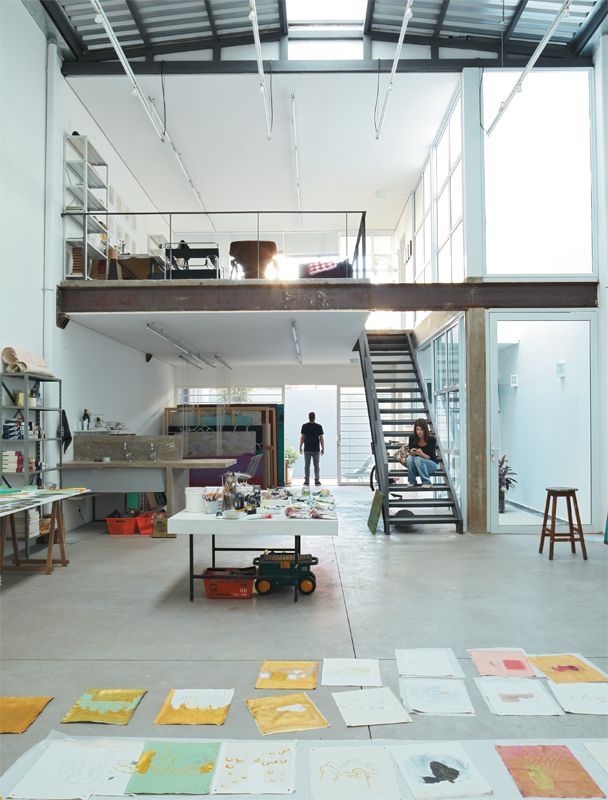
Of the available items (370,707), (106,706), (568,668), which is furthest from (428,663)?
(106,706)

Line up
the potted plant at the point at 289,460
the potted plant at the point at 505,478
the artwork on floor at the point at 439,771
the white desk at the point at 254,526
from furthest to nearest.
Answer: the potted plant at the point at 289,460 < the potted plant at the point at 505,478 < the white desk at the point at 254,526 < the artwork on floor at the point at 439,771

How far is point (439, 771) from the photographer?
277cm

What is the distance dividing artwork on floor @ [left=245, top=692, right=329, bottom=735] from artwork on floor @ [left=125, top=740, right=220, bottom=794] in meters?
0.31

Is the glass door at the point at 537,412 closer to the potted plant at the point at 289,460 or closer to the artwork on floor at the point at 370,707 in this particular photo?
the artwork on floor at the point at 370,707

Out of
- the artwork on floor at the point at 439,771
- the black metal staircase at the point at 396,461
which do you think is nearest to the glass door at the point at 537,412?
the black metal staircase at the point at 396,461

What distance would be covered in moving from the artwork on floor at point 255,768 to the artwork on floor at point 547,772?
98 centimetres

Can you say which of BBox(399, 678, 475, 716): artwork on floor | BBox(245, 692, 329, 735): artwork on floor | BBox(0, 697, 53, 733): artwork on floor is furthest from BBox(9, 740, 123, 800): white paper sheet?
BBox(399, 678, 475, 716): artwork on floor

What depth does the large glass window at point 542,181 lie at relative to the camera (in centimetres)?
875

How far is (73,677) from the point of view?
12.6 feet

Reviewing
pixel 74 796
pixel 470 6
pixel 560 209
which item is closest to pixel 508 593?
pixel 74 796

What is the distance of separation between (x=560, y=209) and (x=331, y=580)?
238 inches

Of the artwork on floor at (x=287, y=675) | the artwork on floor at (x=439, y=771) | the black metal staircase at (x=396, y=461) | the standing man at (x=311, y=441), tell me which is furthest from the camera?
the standing man at (x=311, y=441)

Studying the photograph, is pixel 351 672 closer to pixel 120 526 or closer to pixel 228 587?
pixel 228 587

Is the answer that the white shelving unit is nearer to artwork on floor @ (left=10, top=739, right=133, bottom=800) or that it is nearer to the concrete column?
the concrete column
